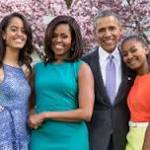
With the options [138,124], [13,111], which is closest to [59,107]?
[13,111]

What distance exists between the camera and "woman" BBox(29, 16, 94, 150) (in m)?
3.47

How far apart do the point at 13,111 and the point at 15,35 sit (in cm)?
47

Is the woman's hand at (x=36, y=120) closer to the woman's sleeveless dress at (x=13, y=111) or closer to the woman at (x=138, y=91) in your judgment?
the woman's sleeveless dress at (x=13, y=111)

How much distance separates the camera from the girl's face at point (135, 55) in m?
3.72

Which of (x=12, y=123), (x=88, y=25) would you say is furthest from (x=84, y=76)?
(x=88, y=25)

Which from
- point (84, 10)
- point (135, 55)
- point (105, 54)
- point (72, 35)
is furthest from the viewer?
point (84, 10)

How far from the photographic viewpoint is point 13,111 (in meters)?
3.43

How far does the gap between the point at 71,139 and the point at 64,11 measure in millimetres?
2755

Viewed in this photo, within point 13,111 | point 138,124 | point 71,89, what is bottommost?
point 138,124

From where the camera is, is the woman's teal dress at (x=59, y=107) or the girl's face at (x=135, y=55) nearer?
the woman's teal dress at (x=59, y=107)

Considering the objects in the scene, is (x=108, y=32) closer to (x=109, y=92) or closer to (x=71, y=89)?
(x=109, y=92)

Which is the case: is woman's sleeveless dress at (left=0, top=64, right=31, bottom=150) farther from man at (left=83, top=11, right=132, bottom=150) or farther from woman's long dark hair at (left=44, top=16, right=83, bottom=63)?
man at (left=83, top=11, right=132, bottom=150)

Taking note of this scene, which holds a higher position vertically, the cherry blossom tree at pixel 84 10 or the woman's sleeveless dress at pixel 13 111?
the cherry blossom tree at pixel 84 10

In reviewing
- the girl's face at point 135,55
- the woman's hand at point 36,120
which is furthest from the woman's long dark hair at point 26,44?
the girl's face at point 135,55
